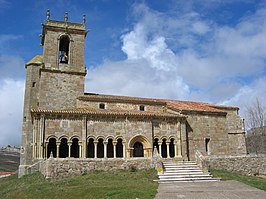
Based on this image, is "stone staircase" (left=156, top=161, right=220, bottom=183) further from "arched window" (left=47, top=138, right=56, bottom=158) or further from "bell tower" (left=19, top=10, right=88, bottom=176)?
"bell tower" (left=19, top=10, right=88, bottom=176)

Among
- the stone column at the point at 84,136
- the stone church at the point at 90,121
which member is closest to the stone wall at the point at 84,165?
the stone church at the point at 90,121

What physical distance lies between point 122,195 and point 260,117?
3228 centimetres

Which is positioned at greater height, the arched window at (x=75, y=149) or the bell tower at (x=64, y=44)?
the bell tower at (x=64, y=44)

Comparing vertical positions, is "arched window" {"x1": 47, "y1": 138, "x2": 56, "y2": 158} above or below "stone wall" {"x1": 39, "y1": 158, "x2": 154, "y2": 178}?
above

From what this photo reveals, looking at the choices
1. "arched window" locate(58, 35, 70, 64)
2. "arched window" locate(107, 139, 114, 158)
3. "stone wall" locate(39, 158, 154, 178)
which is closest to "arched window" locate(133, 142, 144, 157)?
"arched window" locate(107, 139, 114, 158)

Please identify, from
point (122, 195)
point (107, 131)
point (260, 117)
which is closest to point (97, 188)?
point (122, 195)

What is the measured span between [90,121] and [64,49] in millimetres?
10757

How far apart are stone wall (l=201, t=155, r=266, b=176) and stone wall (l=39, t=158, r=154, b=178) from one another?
5.58 meters

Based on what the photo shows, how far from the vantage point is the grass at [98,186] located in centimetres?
1424

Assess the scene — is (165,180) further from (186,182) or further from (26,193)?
(26,193)

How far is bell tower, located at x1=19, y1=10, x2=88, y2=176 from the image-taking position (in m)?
28.8

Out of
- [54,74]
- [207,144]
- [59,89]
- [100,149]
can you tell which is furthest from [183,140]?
[54,74]

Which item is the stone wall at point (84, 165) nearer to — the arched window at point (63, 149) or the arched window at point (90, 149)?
the arched window at point (63, 149)

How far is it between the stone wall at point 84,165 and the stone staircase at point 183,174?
1663mm
